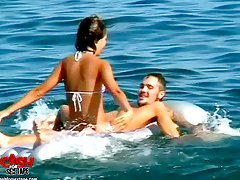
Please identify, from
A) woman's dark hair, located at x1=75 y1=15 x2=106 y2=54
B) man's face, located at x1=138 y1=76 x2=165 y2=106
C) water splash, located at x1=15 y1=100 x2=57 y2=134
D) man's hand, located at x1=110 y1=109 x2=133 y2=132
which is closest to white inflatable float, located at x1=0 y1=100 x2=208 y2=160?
man's hand, located at x1=110 y1=109 x2=133 y2=132

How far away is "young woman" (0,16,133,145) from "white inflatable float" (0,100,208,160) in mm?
280

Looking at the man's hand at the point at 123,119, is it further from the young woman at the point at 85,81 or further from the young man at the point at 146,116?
the young woman at the point at 85,81

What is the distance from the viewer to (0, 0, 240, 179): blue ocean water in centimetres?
805

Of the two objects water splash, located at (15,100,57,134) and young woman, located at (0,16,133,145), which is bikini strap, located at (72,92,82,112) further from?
water splash, located at (15,100,57,134)

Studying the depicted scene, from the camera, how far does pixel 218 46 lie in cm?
1419

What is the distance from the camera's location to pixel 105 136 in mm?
8703

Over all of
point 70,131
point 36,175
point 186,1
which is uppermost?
point 186,1

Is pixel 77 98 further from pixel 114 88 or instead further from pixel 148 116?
pixel 148 116

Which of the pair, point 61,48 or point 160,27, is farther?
point 160,27

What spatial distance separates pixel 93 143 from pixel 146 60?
5032mm

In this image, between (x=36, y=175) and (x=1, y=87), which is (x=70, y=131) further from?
(x=1, y=87)

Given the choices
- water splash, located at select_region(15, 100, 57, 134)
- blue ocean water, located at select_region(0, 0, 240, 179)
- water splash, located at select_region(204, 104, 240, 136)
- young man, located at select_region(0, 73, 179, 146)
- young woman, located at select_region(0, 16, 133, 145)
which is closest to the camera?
blue ocean water, located at select_region(0, 0, 240, 179)

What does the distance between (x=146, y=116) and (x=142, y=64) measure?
391 cm

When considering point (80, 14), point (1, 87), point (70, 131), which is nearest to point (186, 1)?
point (80, 14)
